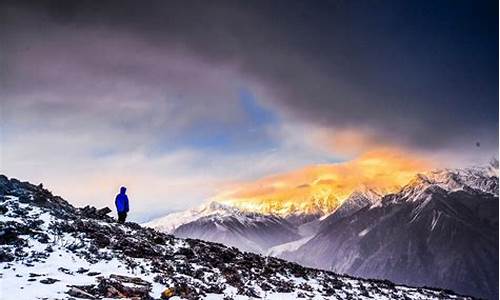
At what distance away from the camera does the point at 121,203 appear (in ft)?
121

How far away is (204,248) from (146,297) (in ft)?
41.7

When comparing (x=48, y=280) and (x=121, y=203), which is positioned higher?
(x=121, y=203)

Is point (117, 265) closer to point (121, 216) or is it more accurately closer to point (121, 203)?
point (121, 203)

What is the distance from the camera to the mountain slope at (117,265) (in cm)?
2097

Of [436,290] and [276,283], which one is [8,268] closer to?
[276,283]

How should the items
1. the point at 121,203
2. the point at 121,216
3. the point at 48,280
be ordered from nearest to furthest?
1. the point at 48,280
2. the point at 121,203
3. the point at 121,216

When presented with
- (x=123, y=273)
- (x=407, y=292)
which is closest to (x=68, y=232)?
(x=123, y=273)

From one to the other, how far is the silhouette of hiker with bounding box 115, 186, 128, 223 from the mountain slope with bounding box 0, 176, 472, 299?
909 mm

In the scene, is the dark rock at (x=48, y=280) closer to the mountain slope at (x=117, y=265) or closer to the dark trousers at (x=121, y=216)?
the mountain slope at (x=117, y=265)

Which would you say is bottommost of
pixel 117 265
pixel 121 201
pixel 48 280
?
pixel 48 280

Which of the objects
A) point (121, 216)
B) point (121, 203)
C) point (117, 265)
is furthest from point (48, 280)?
point (121, 216)

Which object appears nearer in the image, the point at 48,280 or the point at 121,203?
the point at 48,280

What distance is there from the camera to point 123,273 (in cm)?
2325

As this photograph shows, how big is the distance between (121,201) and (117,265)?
13.1m
